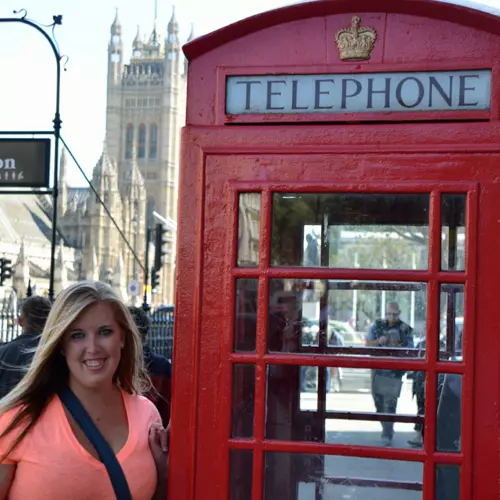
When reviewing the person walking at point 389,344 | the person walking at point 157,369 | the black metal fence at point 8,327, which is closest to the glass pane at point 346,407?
the person walking at point 389,344

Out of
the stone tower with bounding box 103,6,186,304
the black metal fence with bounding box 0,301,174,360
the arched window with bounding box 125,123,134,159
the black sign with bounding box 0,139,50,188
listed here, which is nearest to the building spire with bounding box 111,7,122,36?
the stone tower with bounding box 103,6,186,304

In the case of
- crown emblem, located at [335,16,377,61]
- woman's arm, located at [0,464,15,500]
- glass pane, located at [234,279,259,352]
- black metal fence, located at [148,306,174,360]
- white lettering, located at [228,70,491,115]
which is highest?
crown emblem, located at [335,16,377,61]

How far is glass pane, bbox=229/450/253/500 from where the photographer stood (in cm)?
244

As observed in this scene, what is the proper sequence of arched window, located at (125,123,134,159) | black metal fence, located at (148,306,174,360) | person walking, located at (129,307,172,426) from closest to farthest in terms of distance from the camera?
1. person walking, located at (129,307,172,426)
2. black metal fence, located at (148,306,174,360)
3. arched window, located at (125,123,134,159)

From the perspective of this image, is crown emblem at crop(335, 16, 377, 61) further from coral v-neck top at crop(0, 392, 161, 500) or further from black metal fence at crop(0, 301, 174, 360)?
black metal fence at crop(0, 301, 174, 360)

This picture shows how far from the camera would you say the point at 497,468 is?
7.54 feet

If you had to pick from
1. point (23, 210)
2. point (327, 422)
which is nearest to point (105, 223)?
point (23, 210)

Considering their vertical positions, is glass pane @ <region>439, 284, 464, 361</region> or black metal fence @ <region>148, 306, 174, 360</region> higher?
glass pane @ <region>439, 284, 464, 361</region>

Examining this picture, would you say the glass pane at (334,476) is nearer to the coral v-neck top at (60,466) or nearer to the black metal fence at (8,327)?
the coral v-neck top at (60,466)

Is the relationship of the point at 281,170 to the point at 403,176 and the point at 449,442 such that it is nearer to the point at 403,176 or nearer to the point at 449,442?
the point at 403,176

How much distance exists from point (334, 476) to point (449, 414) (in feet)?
1.20

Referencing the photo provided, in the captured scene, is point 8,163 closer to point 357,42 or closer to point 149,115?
point 357,42

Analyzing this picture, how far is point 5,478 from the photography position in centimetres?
233

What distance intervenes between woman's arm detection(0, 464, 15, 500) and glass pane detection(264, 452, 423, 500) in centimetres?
68
